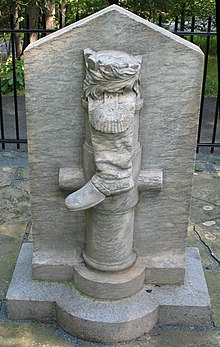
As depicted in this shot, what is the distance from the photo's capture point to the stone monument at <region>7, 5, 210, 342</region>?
95.3 inches

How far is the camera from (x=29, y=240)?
12.1ft

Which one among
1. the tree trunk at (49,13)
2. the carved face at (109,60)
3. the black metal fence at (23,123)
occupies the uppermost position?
the tree trunk at (49,13)

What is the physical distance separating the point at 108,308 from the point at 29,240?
109 centimetres

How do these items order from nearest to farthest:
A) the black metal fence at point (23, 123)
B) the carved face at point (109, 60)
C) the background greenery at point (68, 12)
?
the carved face at point (109, 60)
the black metal fence at point (23, 123)
the background greenery at point (68, 12)

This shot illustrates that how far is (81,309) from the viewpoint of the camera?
2.80 m

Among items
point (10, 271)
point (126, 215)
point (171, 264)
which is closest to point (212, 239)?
point (171, 264)

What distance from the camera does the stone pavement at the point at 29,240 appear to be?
2.80 m

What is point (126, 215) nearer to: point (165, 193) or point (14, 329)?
point (165, 193)

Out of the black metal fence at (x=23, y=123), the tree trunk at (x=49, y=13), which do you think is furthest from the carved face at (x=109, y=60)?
the tree trunk at (x=49, y=13)

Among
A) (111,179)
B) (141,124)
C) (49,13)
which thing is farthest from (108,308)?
(49,13)

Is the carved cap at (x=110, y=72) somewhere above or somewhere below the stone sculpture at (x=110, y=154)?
above

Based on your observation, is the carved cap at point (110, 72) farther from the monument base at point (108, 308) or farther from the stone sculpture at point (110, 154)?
the monument base at point (108, 308)

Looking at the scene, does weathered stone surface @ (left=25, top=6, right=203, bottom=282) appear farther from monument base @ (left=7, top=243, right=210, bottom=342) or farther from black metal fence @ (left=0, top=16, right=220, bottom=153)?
black metal fence @ (left=0, top=16, right=220, bottom=153)

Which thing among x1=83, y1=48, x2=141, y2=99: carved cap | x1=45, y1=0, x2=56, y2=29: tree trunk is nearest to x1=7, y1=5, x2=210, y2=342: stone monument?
x1=83, y1=48, x2=141, y2=99: carved cap
